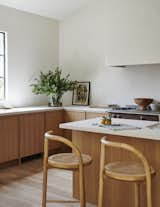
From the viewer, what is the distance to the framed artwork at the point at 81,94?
5.86 meters

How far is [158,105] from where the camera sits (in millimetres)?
4793

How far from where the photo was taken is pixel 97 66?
5.76 meters

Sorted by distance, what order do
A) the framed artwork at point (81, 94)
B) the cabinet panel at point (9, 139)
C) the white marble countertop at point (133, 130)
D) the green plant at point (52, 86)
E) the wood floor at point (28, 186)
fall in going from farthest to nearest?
1. the framed artwork at point (81, 94)
2. the green plant at point (52, 86)
3. the cabinet panel at point (9, 139)
4. the wood floor at point (28, 186)
5. the white marble countertop at point (133, 130)

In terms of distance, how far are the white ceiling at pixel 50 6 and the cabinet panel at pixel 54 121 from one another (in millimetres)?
1808

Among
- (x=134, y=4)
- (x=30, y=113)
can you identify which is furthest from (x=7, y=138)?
(x=134, y=4)

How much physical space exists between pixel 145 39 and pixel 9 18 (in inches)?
88.2

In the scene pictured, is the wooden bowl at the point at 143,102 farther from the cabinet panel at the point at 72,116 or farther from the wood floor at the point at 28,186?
the wood floor at the point at 28,186

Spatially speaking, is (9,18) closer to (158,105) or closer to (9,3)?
(9,3)

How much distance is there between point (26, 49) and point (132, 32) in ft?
6.19

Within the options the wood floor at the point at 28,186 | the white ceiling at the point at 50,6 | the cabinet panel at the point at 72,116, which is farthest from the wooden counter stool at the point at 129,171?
the white ceiling at the point at 50,6

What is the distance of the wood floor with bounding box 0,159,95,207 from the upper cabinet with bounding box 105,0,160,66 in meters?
1.98

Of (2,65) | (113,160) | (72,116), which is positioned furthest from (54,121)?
(113,160)

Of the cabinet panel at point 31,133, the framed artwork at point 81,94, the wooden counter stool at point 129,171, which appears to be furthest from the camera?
the framed artwork at point 81,94

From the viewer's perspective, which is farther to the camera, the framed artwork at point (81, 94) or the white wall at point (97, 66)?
the framed artwork at point (81, 94)
